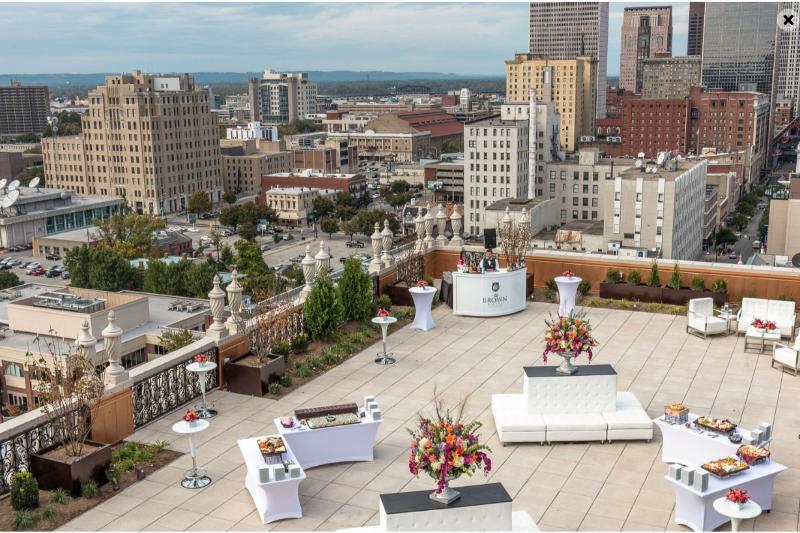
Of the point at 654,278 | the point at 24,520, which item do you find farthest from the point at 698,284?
the point at 24,520

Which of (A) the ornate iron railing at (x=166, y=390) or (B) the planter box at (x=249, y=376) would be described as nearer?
(A) the ornate iron railing at (x=166, y=390)

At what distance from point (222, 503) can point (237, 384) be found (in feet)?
14.1

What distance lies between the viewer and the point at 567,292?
20484mm

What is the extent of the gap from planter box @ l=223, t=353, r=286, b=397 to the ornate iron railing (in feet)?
1.11

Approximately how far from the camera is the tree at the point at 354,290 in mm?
19188

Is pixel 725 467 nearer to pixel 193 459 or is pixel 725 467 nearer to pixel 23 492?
pixel 193 459

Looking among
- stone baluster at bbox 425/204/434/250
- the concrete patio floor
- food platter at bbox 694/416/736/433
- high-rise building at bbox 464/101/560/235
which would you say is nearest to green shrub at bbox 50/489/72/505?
the concrete patio floor

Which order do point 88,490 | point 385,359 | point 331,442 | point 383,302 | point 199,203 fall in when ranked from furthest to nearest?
point 199,203 → point 383,302 → point 385,359 → point 331,442 → point 88,490

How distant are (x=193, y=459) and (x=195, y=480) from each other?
323mm

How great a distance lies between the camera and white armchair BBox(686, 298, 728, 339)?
61.0 ft

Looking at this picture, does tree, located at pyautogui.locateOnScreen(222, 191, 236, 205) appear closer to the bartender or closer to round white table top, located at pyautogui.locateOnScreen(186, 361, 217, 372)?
the bartender

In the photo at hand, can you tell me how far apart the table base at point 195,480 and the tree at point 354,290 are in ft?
25.0

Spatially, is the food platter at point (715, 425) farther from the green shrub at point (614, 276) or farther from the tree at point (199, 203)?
the tree at point (199, 203)

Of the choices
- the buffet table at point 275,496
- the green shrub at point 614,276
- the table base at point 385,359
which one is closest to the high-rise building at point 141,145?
the green shrub at point 614,276
